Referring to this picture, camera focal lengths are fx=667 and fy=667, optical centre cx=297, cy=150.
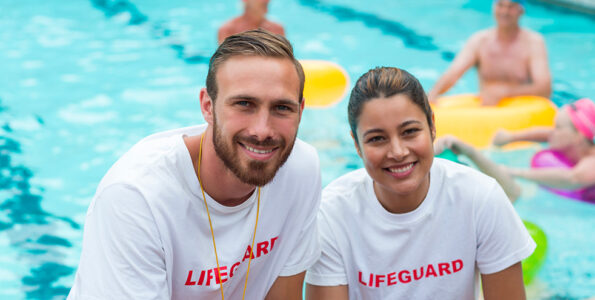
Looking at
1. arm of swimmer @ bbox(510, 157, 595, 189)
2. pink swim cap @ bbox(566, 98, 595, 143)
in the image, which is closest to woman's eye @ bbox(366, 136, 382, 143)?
arm of swimmer @ bbox(510, 157, 595, 189)

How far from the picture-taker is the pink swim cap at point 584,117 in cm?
414

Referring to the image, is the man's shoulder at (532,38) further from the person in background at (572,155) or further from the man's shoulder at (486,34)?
the person in background at (572,155)

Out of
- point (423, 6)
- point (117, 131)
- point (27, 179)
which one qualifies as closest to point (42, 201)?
point (27, 179)

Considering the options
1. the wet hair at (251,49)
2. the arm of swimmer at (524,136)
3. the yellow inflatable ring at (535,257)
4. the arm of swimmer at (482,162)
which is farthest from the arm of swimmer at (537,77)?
the wet hair at (251,49)

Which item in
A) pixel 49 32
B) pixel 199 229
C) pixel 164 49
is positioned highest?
pixel 49 32

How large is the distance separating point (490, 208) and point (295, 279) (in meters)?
0.70

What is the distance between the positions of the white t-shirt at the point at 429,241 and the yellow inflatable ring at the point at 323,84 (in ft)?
10.7

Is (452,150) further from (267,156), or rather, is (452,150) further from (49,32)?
(49,32)

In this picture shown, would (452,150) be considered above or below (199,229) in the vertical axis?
above

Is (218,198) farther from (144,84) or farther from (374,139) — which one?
(144,84)

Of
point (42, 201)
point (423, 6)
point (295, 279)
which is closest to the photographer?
point (295, 279)

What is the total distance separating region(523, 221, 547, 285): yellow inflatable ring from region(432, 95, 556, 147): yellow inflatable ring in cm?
140

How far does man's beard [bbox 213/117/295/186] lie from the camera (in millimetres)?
1947

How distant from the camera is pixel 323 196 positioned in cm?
242
